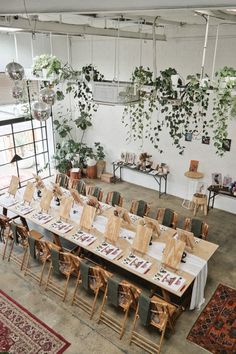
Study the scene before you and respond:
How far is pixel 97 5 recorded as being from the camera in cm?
369

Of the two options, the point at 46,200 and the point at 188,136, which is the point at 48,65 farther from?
the point at 188,136

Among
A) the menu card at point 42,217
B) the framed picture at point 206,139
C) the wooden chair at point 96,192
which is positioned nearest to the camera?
the menu card at point 42,217

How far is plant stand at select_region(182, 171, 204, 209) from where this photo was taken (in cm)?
913

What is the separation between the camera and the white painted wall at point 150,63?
8445mm

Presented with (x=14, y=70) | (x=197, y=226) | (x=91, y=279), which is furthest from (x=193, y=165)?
(x=14, y=70)

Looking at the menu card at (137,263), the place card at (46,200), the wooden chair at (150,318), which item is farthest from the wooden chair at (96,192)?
the wooden chair at (150,318)

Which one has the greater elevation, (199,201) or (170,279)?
(170,279)

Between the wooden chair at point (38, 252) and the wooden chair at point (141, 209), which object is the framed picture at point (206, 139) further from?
the wooden chair at point (38, 252)

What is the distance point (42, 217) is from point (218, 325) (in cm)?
410

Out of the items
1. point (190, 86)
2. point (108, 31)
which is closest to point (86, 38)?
point (108, 31)

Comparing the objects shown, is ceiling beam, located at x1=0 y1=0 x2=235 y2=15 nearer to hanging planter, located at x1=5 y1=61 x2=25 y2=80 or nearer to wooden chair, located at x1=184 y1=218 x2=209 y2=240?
hanging planter, located at x1=5 y1=61 x2=25 y2=80

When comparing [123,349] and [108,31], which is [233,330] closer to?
[123,349]

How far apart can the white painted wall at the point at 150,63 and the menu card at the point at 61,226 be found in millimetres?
4681

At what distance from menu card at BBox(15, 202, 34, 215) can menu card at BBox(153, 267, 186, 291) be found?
3.54 meters
